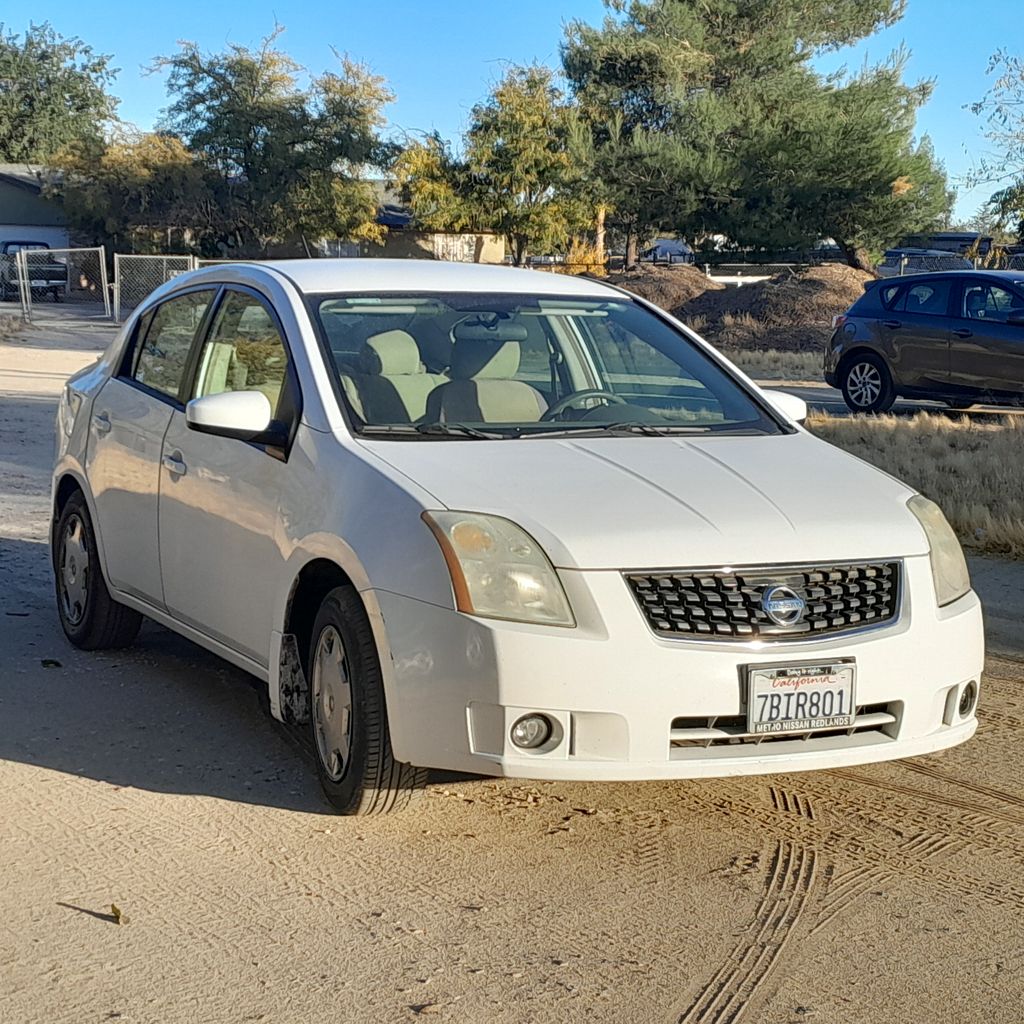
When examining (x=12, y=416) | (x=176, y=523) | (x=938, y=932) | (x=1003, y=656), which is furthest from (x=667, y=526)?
(x=12, y=416)

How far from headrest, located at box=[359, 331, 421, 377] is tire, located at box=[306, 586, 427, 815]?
102 centimetres

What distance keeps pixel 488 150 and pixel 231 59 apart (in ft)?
31.4

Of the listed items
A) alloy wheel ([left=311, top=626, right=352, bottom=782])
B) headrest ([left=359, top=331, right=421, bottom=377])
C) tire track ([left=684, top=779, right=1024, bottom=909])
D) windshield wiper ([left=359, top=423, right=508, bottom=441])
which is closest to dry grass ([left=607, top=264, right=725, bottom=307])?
headrest ([left=359, top=331, right=421, bottom=377])

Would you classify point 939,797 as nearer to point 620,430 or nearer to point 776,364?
point 620,430

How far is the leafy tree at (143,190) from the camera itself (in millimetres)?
53375

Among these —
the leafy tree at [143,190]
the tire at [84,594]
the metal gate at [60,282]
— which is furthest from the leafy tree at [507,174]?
the tire at [84,594]

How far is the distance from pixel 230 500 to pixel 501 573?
1.46m

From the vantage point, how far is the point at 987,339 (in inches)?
666

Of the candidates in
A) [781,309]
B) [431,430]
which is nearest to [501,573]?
[431,430]

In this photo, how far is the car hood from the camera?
4230mm

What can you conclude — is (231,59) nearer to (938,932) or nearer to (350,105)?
(350,105)

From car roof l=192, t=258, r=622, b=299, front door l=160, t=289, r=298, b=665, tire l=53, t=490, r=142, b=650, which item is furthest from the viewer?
tire l=53, t=490, r=142, b=650

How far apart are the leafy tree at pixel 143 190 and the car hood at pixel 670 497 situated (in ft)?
166

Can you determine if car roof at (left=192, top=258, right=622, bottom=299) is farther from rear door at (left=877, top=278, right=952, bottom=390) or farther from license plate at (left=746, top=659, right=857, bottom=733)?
rear door at (left=877, top=278, right=952, bottom=390)
